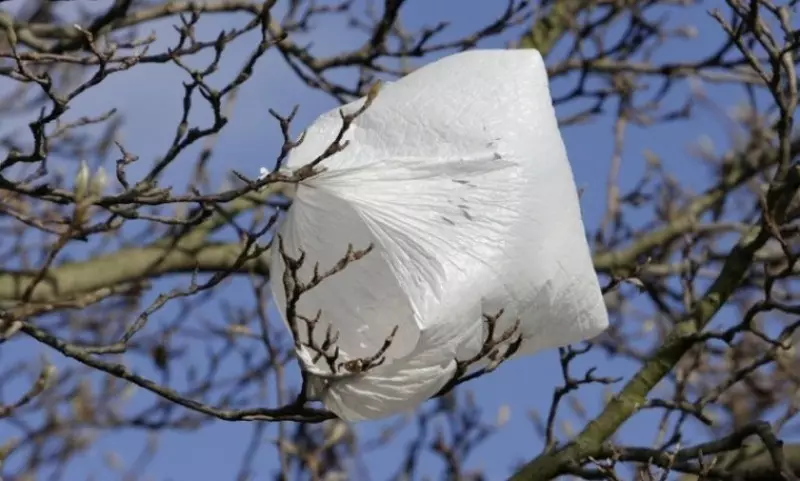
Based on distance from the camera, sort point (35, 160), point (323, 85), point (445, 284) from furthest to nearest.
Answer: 1. point (323, 85)
2. point (35, 160)
3. point (445, 284)

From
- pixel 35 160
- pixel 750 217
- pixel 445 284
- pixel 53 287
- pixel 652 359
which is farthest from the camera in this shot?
pixel 750 217

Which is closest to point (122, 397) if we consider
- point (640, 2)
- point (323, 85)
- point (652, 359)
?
point (323, 85)

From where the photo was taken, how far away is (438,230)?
5.87ft

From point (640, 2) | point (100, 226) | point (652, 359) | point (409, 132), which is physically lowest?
point (652, 359)

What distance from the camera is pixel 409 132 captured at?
6.21 ft

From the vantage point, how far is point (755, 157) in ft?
13.9

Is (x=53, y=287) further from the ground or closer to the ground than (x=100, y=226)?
further from the ground

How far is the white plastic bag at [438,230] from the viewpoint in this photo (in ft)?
5.79

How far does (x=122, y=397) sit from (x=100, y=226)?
216cm

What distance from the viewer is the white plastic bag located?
176 cm

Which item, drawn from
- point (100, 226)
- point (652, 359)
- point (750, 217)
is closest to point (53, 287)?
point (100, 226)

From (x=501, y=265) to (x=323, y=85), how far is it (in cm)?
193

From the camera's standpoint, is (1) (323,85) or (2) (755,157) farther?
(2) (755,157)

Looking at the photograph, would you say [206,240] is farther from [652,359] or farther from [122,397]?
[652,359]
